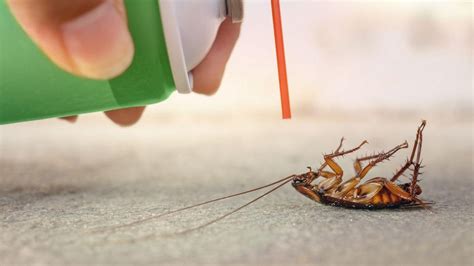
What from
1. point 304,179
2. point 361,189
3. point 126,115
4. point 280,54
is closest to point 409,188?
point 361,189

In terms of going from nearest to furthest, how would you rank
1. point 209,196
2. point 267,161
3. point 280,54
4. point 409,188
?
point 280,54 → point 409,188 → point 209,196 → point 267,161

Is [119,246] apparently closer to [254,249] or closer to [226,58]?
[254,249]

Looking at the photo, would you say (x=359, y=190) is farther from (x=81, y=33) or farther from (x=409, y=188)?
(x=81, y=33)

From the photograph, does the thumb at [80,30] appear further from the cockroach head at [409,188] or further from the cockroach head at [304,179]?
the cockroach head at [409,188]

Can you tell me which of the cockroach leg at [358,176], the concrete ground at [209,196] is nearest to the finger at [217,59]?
the concrete ground at [209,196]

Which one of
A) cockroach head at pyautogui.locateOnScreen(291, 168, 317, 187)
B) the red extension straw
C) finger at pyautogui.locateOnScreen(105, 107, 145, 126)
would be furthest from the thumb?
cockroach head at pyautogui.locateOnScreen(291, 168, 317, 187)

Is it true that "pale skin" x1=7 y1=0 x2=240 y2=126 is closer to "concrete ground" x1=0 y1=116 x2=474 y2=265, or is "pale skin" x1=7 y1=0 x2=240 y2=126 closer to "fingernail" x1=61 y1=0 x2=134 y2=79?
"fingernail" x1=61 y1=0 x2=134 y2=79

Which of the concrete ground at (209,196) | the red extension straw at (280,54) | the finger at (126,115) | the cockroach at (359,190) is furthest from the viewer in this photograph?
the finger at (126,115)

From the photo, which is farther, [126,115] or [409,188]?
[126,115]
